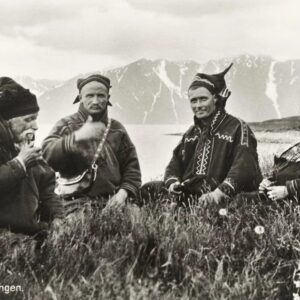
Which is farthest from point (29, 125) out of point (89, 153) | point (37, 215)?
point (89, 153)

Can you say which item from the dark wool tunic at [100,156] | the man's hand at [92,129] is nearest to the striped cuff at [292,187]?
the dark wool tunic at [100,156]

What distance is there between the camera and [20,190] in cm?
452

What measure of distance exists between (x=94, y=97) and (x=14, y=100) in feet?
3.83

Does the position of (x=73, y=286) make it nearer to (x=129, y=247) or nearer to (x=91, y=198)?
(x=129, y=247)

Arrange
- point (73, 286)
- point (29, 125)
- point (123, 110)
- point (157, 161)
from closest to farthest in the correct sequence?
point (73, 286), point (29, 125), point (123, 110), point (157, 161)

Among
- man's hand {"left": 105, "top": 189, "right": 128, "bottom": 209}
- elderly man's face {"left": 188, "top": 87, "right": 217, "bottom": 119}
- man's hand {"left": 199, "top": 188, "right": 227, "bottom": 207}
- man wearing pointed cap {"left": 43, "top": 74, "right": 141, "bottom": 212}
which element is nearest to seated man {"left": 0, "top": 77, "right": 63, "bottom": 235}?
man's hand {"left": 105, "top": 189, "right": 128, "bottom": 209}

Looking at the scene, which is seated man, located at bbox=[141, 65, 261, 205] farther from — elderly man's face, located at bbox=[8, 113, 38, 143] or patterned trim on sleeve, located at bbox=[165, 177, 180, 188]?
elderly man's face, located at bbox=[8, 113, 38, 143]

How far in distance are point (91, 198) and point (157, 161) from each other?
312 centimetres

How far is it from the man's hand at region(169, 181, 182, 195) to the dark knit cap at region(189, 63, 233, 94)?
3.17ft

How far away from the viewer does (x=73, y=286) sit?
332cm

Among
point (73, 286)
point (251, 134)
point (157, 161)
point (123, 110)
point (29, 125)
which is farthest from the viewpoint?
point (157, 161)

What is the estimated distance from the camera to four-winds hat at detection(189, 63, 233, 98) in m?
6.12

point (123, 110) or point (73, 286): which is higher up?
point (123, 110)

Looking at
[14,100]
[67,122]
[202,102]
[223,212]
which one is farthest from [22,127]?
[202,102]
